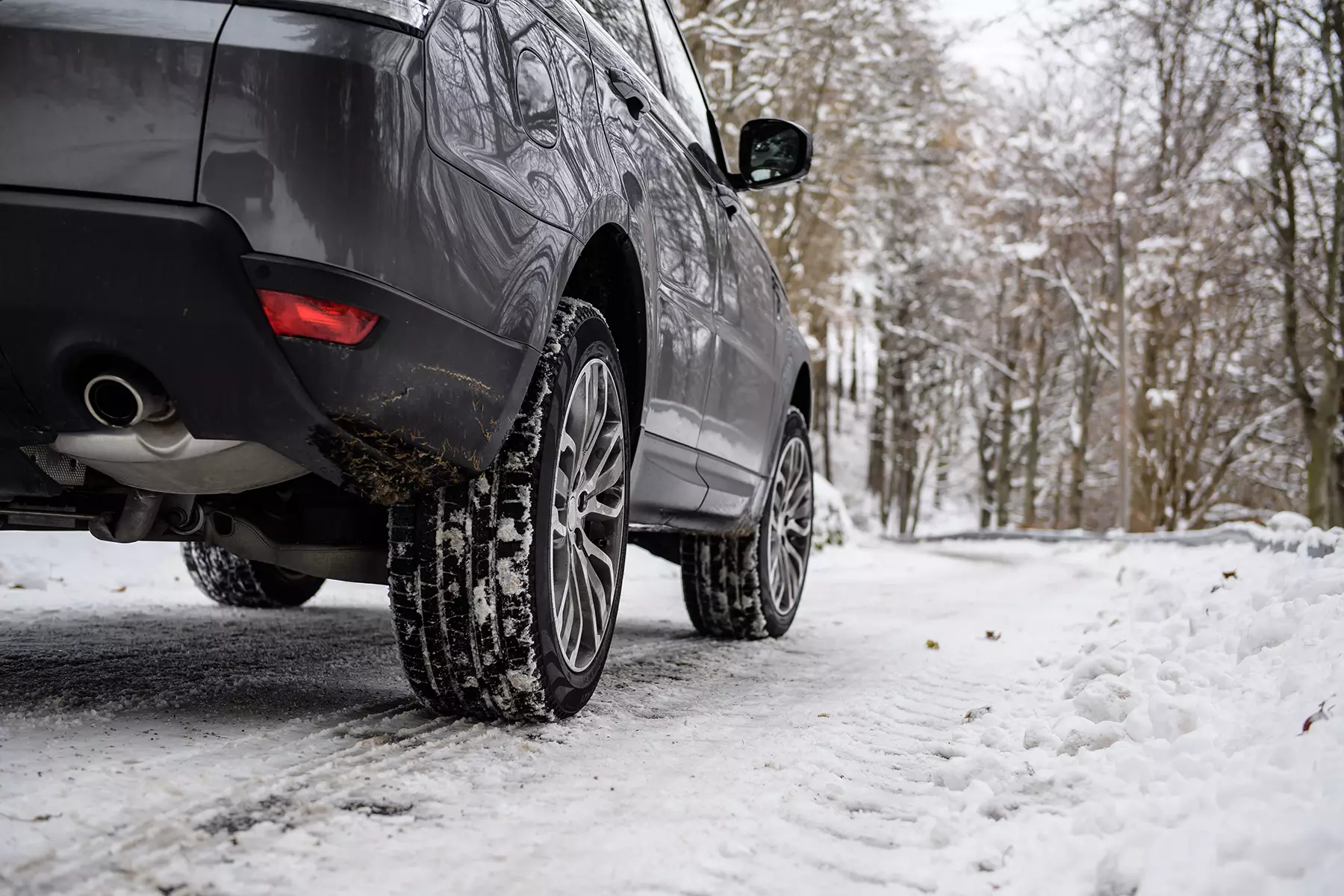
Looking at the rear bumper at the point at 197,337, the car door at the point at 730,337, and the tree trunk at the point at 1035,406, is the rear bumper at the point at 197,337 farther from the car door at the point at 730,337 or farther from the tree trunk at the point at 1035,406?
the tree trunk at the point at 1035,406

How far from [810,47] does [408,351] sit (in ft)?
48.8

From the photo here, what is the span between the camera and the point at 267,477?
6.66ft

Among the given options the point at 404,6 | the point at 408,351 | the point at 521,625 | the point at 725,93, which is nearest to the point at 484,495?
the point at 521,625

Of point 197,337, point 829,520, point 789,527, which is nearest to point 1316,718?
point 197,337

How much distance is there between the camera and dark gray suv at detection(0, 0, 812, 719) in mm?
1713

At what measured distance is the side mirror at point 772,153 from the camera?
4.02 meters

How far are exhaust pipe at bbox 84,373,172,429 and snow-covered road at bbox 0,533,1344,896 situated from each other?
604 mm

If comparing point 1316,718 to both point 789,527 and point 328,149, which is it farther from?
point 789,527

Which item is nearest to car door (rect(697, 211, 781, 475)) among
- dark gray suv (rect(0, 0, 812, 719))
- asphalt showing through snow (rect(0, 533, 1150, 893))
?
dark gray suv (rect(0, 0, 812, 719))

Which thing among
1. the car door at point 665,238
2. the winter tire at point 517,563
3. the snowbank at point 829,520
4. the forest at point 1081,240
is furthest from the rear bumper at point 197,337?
the forest at point 1081,240

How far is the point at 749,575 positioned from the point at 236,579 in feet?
6.97

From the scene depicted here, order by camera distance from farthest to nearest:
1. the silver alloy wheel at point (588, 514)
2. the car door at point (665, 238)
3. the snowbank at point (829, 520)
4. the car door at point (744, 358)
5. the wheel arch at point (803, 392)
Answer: the snowbank at point (829, 520), the wheel arch at point (803, 392), the car door at point (744, 358), the car door at point (665, 238), the silver alloy wheel at point (588, 514)

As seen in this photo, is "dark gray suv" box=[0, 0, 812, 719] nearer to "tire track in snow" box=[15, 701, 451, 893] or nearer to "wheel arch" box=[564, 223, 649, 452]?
"wheel arch" box=[564, 223, 649, 452]

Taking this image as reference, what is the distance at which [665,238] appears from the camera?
293 centimetres
